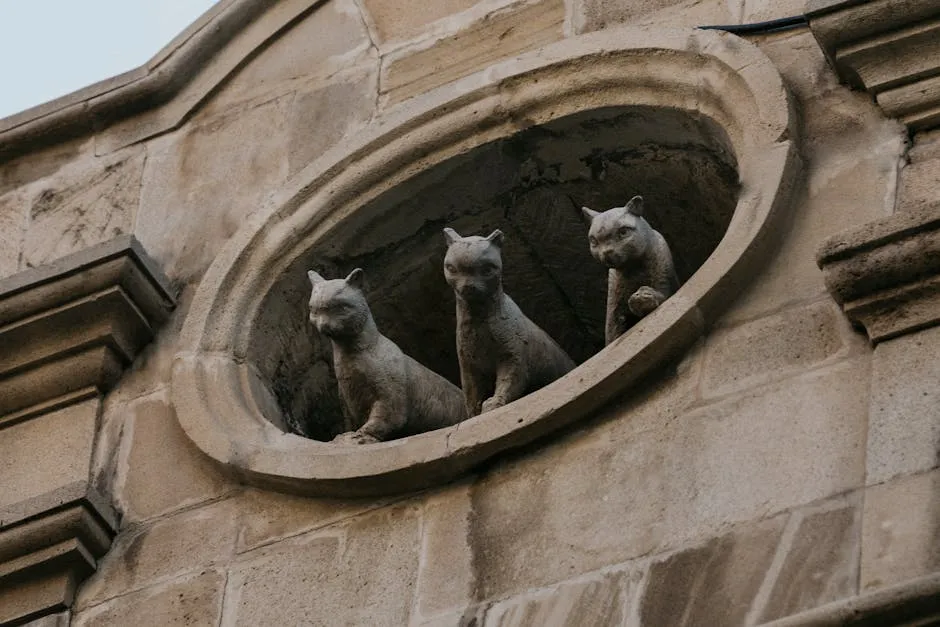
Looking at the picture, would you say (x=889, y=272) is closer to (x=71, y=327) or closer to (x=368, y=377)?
(x=368, y=377)

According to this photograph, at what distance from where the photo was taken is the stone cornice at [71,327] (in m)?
8.80

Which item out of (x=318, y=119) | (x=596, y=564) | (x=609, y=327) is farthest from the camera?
(x=318, y=119)

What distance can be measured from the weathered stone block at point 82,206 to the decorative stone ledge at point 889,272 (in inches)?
119

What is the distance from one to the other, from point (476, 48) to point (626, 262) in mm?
1502

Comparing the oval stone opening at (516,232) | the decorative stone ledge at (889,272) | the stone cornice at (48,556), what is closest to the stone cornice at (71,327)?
the oval stone opening at (516,232)

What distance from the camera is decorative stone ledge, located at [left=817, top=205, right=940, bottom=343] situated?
723 centimetres

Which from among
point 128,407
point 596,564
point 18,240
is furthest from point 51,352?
point 596,564

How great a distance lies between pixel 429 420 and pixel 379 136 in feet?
3.70

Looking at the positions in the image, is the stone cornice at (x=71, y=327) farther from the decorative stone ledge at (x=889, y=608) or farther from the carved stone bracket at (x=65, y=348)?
Result: the decorative stone ledge at (x=889, y=608)

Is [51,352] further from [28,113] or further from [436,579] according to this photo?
[436,579]

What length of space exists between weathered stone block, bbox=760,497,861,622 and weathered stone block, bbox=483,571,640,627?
1.43 ft

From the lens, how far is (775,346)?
750 centimetres

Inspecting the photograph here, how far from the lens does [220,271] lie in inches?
349

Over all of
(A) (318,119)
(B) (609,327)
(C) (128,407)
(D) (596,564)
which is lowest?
(D) (596,564)
